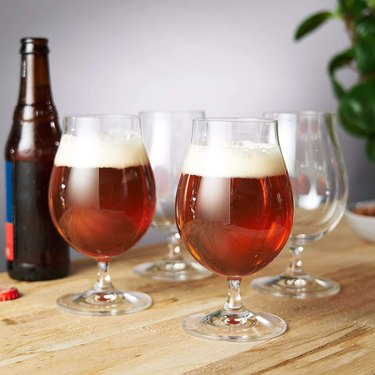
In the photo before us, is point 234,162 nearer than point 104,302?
Yes

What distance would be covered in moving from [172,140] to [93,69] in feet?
1.43

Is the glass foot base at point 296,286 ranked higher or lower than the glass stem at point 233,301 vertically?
lower

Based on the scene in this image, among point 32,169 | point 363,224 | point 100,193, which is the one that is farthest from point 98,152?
point 363,224

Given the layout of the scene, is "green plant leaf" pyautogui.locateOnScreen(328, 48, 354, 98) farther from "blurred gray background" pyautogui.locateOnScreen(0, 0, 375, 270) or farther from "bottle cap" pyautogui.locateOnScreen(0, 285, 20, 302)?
"blurred gray background" pyautogui.locateOnScreen(0, 0, 375, 270)

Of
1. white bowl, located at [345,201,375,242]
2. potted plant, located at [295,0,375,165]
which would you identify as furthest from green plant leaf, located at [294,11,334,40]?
white bowl, located at [345,201,375,242]

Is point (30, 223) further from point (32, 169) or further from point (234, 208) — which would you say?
point (234, 208)

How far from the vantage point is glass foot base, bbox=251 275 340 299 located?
110 cm

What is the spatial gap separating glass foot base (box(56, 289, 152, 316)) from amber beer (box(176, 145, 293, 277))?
0.16 m

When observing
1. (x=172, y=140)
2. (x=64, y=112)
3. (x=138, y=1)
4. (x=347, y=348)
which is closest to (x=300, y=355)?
(x=347, y=348)

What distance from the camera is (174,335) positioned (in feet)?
2.93

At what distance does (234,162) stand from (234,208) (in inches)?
2.2

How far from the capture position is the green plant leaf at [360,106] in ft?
1.73

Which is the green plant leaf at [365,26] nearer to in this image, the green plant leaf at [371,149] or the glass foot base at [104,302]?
the green plant leaf at [371,149]

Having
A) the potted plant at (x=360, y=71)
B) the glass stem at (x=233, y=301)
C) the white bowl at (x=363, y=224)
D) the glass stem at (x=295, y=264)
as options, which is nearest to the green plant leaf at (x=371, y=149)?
the potted plant at (x=360, y=71)
